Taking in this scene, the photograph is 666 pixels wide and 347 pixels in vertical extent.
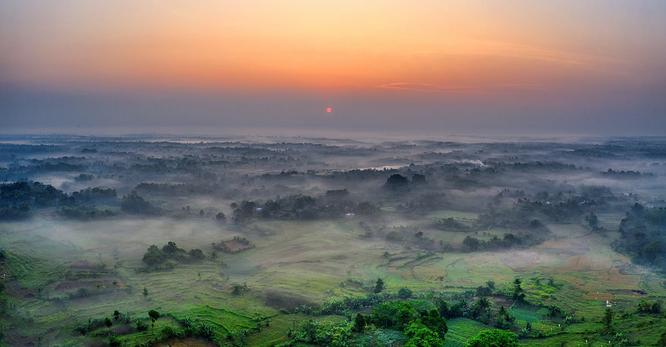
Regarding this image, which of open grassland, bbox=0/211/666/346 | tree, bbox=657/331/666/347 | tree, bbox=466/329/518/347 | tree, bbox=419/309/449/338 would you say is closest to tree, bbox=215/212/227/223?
open grassland, bbox=0/211/666/346

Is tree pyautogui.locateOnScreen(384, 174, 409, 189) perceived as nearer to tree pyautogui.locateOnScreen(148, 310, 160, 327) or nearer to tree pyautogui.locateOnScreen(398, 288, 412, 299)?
tree pyautogui.locateOnScreen(398, 288, 412, 299)

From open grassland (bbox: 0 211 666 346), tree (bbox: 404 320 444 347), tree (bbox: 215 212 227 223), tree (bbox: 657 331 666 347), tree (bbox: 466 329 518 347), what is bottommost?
open grassland (bbox: 0 211 666 346)

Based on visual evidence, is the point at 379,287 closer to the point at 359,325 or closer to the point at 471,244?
the point at 359,325

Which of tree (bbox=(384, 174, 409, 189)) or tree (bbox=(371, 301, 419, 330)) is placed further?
tree (bbox=(384, 174, 409, 189))

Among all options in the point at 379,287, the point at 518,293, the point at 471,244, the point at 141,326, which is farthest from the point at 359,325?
the point at 471,244

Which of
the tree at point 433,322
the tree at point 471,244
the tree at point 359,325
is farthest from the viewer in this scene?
the tree at point 471,244

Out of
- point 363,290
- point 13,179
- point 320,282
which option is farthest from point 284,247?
point 13,179

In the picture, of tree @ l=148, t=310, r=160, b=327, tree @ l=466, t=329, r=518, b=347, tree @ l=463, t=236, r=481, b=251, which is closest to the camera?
tree @ l=466, t=329, r=518, b=347

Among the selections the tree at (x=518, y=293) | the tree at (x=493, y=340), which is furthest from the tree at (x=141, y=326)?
the tree at (x=518, y=293)

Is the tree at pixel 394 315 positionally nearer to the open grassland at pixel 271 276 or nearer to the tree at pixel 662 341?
the open grassland at pixel 271 276

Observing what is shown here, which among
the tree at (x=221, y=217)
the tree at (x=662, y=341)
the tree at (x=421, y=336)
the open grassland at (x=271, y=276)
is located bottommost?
the open grassland at (x=271, y=276)

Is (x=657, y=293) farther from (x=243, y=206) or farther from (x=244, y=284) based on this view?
(x=243, y=206)
